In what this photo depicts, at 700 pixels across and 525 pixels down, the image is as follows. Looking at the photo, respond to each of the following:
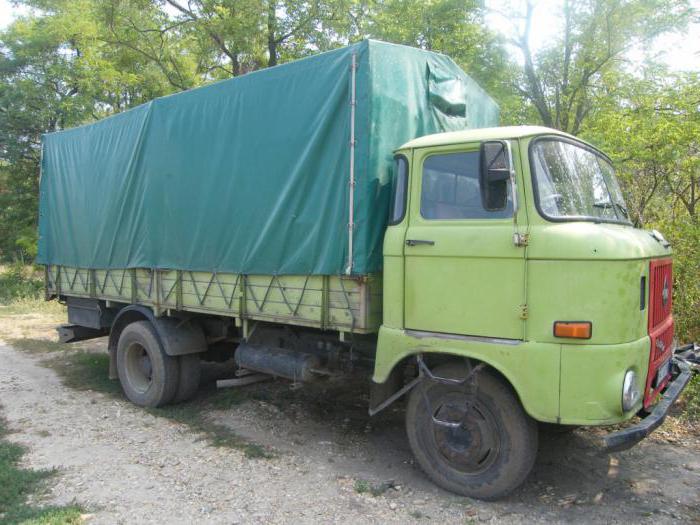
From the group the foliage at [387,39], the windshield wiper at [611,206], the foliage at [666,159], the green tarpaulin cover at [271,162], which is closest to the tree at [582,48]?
the foliage at [387,39]

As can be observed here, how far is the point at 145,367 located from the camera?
6547 mm

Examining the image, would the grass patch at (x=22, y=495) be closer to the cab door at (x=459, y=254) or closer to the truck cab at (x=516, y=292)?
the truck cab at (x=516, y=292)

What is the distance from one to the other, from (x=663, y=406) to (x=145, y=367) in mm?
5355

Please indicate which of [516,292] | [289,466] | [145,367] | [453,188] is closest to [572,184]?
[453,188]

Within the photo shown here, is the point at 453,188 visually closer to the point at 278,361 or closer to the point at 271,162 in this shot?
the point at 271,162

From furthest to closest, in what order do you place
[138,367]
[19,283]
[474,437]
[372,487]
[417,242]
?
[19,283] → [138,367] → [372,487] → [417,242] → [474,437]

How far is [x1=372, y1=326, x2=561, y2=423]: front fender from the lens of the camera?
3.42 m

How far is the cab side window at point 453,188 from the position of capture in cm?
380

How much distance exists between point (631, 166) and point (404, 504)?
662cm

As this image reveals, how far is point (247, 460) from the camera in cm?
468

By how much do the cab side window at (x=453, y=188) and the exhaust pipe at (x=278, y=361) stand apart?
1788mm

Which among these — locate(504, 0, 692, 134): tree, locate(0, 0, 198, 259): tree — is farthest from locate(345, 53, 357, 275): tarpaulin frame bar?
locate(0, 0, 198, 259): tree

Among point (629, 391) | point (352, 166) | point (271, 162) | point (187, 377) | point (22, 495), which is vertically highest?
point (271, 162)

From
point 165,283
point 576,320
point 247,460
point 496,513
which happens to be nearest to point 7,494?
point 247,460
